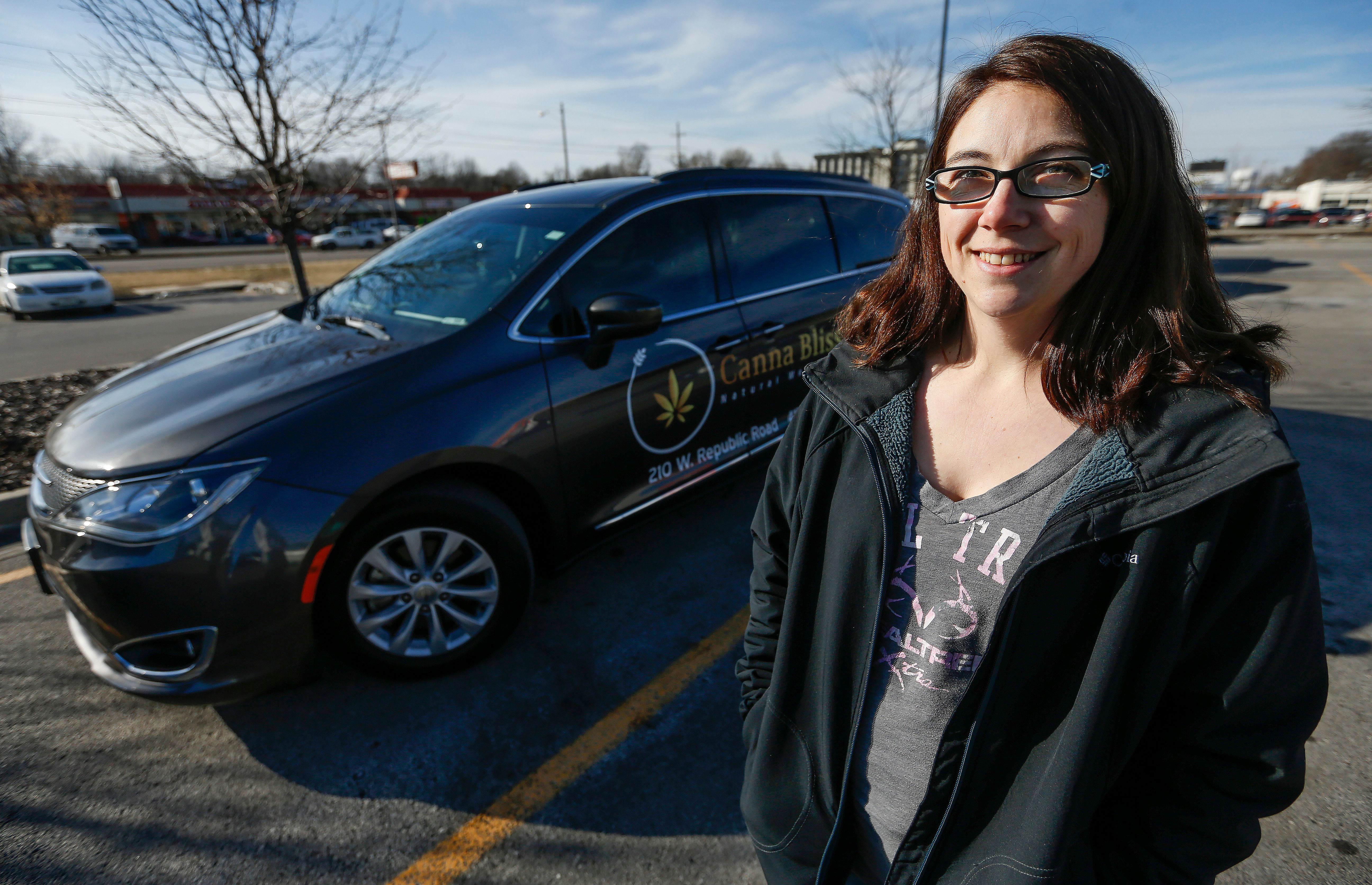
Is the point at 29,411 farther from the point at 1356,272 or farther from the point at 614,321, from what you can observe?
the point at 1356,272

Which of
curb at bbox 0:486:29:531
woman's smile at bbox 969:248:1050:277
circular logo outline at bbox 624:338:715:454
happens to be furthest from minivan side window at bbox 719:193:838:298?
curb at bbox 0:486:29:531

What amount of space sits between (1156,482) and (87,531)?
9.26ft

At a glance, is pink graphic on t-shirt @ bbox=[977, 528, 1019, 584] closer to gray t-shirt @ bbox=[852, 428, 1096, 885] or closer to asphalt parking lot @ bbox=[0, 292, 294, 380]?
gray t-shirt @ bbox=[852, 428, 1096, 885]

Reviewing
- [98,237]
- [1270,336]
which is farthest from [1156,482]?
[98,237]

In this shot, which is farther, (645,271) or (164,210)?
(164,210)

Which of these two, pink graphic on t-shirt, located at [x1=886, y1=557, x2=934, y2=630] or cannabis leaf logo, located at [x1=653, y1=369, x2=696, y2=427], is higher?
pink graphic on t-shirt, located at [x1=886, y1=557, x2=934, y2=630]

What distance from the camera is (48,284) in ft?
43.1

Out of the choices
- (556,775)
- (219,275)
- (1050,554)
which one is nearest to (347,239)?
(219,275)

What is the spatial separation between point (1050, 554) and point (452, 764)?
2.13 metres

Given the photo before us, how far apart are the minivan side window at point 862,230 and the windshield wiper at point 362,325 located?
2643mm

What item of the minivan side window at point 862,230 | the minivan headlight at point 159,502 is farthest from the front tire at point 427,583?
the minivan side window at point 862,230

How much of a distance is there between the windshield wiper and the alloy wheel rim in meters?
0.89

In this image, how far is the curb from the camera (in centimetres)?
399

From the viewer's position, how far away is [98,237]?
38000mm
